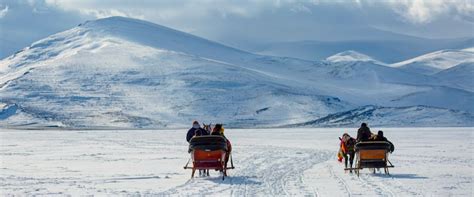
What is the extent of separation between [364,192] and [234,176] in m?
6.81

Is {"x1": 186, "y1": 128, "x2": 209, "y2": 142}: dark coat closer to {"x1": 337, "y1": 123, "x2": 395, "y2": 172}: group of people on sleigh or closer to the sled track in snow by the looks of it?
the sled track in snow

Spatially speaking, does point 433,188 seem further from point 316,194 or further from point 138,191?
point 138,191

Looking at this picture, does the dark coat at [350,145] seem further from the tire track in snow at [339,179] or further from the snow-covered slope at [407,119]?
the snow-covered slope at [407,119]

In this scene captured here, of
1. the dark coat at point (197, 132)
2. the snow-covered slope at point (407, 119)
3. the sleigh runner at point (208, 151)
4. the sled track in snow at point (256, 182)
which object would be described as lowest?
the sled track in snow at point (256, 182)

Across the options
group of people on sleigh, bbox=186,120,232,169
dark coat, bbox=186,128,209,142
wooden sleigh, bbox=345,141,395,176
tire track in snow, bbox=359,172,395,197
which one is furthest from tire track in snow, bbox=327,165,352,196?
dark coat, bbox=186,128,209,142

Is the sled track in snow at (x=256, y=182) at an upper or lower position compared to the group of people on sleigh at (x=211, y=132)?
lower

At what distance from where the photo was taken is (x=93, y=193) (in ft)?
68.5

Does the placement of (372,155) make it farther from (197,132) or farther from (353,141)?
(197,132)

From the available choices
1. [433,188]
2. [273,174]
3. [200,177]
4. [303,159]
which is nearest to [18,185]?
[200,177]

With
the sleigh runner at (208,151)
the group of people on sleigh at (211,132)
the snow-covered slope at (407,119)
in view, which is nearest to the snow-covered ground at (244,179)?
the sleigh runner at (208,151)

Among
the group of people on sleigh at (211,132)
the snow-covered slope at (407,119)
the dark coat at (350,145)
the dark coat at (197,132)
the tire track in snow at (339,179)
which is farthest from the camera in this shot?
the snow-covered slope at (407,119)

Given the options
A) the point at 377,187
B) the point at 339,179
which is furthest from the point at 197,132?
the point at 377,187

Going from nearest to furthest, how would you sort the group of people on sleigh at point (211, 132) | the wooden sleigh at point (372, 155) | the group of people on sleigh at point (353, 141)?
the group of people on sleigh at point (211, 132), the wooden sleigh at point (372, 155), the group of people on sleigh at point (353, 141)

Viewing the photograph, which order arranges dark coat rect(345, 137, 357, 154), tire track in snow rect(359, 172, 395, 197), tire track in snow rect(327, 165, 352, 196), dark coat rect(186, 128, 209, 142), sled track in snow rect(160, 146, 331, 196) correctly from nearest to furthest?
tire track in snow rect(359, 172, 395, 197), sled track in snow rect(160, 146, 331, 196), tire track in snow rect(327, 165, 352, 196), dark coat rect(186, 128, 209, 142), dark coat rect(345, 137, 357, 154)
